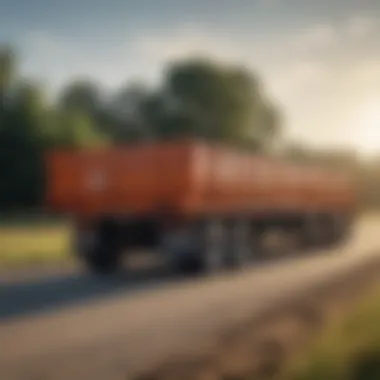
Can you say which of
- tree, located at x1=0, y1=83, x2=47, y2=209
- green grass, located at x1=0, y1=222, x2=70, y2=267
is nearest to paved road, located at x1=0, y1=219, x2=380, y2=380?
green grass, located at x1=0, y1=222, x2=70, y2=267

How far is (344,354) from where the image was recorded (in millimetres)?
6164

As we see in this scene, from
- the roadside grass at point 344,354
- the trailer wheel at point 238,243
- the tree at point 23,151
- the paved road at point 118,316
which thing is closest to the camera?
the roadside grass at point 344,354

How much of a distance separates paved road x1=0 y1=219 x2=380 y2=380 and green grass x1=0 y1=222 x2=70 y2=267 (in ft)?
9.66

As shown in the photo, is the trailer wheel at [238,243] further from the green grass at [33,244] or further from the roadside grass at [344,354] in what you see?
the roadside grass at [344,354]

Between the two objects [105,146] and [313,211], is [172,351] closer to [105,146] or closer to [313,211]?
[105,146]

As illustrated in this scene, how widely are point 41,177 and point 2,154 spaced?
1.43 meters

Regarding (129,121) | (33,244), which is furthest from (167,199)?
(33,244)

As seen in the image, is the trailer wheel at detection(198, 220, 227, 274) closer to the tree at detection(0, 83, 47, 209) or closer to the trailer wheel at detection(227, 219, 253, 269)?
the trailer wheel at detection(227, 219, 253, 269)

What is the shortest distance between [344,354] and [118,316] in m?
3.24

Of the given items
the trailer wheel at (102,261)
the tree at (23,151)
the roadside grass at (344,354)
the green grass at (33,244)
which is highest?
the tree at (23,151)

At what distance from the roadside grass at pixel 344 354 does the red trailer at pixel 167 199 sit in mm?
4819

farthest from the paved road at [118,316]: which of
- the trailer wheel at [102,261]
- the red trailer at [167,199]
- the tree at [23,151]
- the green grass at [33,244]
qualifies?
the tree at [23,151]

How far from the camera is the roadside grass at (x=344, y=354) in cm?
561

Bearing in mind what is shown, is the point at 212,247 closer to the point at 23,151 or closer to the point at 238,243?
the point at 238,243
